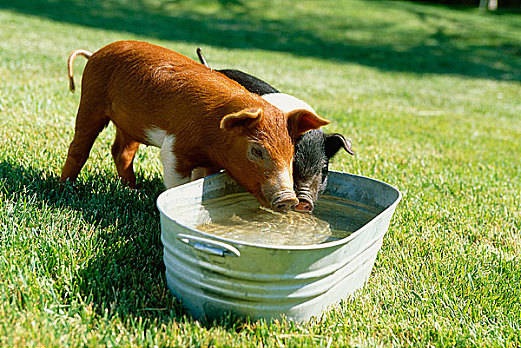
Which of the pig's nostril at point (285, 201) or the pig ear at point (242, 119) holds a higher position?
the pig ear at point (242, 119)

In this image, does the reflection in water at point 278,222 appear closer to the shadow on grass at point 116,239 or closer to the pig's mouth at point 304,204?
the pig's mouth at point 304,204

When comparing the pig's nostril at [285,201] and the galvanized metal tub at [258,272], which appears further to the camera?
the pig's nostril at [285,201]

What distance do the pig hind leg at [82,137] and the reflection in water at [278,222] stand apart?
3.23 ft

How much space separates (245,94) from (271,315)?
4.36 feet

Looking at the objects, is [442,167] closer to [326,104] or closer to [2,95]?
[326,104]

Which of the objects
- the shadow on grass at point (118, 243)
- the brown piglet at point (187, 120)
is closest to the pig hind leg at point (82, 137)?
the brown piglet at point (187, 120)

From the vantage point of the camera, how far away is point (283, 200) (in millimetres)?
2945

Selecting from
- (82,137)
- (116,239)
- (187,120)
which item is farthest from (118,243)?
(82,137)

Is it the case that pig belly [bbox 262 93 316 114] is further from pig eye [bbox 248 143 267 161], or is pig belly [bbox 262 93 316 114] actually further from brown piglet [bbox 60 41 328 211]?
pig eye [bbox 248 143 267 161]

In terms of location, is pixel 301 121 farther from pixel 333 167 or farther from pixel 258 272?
pixel 333 167

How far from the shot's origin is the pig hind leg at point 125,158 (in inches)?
160

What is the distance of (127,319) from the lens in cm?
240

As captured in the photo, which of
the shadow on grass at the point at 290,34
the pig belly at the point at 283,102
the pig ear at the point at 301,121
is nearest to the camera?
the pig ear at the point at 301,121

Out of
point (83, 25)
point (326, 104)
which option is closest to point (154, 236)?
point (326, 104)
